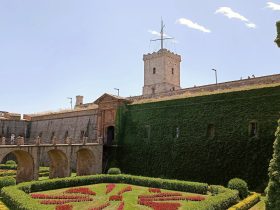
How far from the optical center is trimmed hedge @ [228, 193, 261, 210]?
52.8 feet

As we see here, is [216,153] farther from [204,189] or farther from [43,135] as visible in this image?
[43,135]

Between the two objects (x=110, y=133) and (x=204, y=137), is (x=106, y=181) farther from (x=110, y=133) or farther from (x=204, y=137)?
(x=204, y=137)

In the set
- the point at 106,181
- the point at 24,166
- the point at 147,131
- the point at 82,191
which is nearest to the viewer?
the point at 82,191

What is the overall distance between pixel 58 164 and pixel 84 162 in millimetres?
3045

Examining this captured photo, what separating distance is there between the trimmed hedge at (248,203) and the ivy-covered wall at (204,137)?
2.99 m

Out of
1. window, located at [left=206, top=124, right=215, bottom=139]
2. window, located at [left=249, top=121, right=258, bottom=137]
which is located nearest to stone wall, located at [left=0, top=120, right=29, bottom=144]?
window, located at [left=206, top=124, right=215, bottom=139]

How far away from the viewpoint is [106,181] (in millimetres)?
25531

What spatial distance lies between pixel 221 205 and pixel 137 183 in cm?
940

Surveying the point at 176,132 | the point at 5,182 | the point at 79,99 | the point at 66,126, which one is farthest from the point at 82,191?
the point at 79,99

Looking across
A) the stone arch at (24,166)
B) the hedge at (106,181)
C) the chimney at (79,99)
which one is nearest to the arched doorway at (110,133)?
the hedge at (106,181)

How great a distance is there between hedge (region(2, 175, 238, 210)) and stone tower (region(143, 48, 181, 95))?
2456 centimetres

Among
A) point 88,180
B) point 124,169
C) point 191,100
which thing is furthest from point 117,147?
point 191,100

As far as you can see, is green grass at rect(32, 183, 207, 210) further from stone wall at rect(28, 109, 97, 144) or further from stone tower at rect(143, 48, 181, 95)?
stone tower at rect(143, 48, 181, 95)

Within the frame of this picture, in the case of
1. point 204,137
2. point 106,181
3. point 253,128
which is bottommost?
point 106,181
